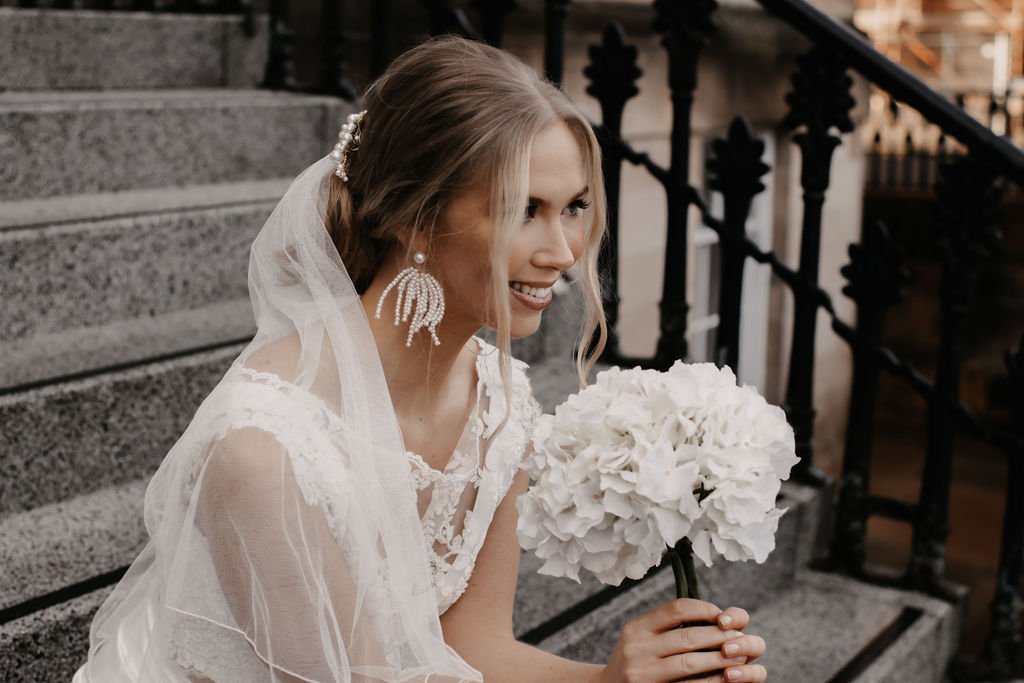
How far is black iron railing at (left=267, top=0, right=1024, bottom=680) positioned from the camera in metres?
3.35

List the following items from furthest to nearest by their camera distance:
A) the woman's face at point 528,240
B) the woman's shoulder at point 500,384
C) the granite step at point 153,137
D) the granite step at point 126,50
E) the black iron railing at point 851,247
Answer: the granite step at point 126,50
the black iron railing at point 851,247
the granite step at point 153,137
the woman's shoulder at point 500,384
the woman's face at point 528,240

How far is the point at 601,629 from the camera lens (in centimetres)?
285

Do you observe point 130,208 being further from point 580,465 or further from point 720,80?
point 720,80

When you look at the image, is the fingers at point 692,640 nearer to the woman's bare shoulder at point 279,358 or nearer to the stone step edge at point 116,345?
the woman's bare shoulder at point 279,358

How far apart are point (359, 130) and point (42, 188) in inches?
64.9

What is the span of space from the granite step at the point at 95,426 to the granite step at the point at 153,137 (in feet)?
2.77

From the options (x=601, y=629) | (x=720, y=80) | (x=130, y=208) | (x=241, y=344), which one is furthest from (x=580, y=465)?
(x=720, y=80)

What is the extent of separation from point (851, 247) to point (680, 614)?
2128 millimetres

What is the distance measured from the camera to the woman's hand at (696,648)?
1.64 metres

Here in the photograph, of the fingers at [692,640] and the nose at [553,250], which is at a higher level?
the nose at [553,250]

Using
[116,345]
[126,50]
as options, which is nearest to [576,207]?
[116,345]

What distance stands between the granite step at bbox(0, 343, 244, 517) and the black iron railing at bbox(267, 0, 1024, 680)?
128cm

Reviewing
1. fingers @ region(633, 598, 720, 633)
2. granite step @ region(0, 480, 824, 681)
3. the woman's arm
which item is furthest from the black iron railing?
fingers @ region(633, 598, 720, 633)

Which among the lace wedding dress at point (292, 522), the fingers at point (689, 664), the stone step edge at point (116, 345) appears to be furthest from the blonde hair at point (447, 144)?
the stone step edge at point (116, 345)
